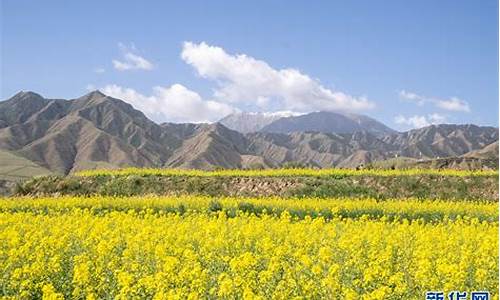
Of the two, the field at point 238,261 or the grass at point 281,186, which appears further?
the grass at point 281,186

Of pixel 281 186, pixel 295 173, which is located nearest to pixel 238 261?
pixel 281 186

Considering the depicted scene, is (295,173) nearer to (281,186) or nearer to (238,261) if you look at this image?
(281,186)

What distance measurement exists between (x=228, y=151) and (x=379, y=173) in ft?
476

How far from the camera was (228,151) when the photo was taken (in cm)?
17288

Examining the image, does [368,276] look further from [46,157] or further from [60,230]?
[46,157]

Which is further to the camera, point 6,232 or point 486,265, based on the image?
point 6,232

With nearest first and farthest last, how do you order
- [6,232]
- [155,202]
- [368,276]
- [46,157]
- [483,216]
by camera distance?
[368,276]
[6,232]
[483,216]
[155,202]
[46,157]

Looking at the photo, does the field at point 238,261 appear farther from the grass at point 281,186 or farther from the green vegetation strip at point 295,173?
the green vegetation strip at point 295,173

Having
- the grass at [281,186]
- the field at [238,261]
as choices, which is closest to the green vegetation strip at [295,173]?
the grass at [281,186]

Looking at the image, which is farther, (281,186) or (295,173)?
(295,173)

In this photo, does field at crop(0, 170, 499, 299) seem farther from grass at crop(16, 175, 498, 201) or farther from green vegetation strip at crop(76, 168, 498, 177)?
green vegetation strip at crop(76, 168, 498, 177)

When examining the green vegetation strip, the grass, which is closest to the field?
the grass

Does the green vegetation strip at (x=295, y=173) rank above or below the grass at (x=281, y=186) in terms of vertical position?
above

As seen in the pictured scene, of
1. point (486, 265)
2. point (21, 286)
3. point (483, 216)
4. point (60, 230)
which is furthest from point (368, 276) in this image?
point (483, 216)
